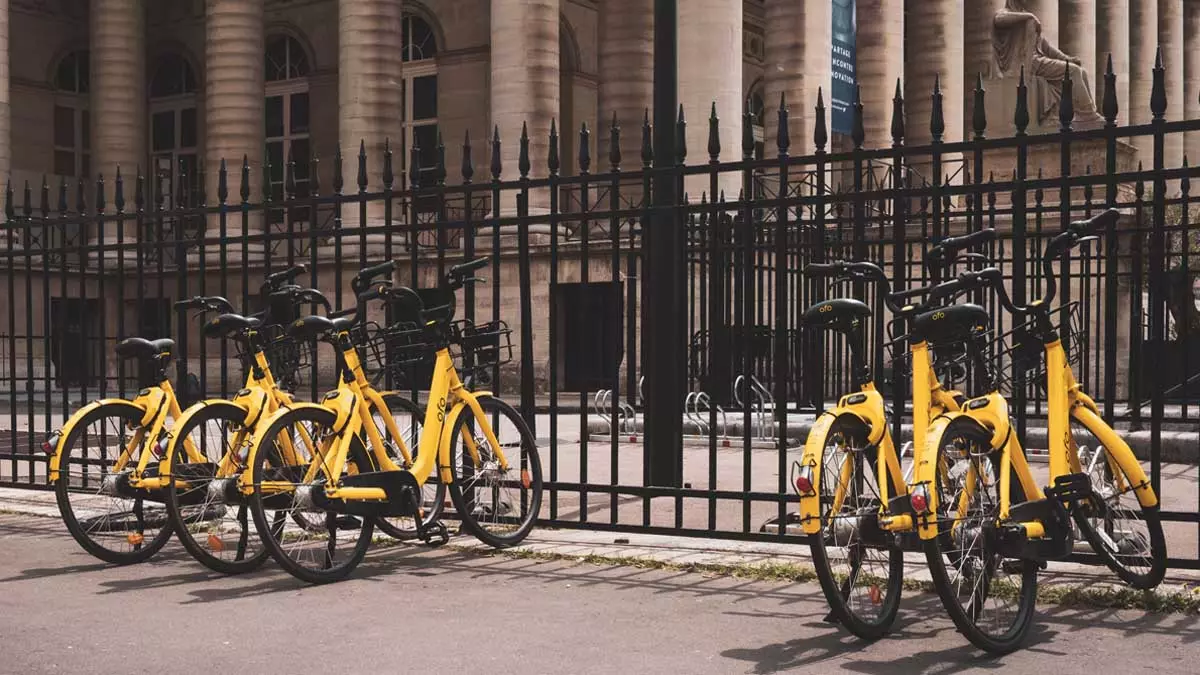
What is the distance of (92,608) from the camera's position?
616 cm

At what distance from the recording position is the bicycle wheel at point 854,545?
518cm

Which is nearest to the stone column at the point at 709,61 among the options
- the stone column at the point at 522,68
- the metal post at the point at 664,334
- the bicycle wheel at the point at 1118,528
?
the stone column at the point at 522,68

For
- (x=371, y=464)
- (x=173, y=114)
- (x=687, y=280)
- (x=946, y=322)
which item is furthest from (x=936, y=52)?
(x=946, y=322)

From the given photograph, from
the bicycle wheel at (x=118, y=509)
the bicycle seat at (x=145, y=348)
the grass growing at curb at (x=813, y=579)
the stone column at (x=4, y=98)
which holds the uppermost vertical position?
the stone column at (x=4, y=98)

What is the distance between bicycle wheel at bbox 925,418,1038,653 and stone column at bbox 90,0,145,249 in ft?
94.4

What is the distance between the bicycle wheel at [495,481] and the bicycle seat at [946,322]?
2.71 meters

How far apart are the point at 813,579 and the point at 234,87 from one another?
2519 centimetres

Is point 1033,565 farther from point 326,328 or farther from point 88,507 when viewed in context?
point 88,507

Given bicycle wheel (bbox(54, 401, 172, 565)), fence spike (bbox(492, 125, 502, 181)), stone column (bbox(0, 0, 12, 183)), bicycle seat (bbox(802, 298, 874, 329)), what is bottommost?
bicycle wheel (bbox(54, 401, 172, 565))

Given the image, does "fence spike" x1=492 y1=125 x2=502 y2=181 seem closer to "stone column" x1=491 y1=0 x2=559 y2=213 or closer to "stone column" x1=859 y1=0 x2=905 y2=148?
"stone column" x1=491 y1=0 x2=559 y2=213

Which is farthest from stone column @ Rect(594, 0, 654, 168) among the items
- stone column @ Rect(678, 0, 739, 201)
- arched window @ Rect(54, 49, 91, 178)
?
arched window @ Rect(54, 49, 91, 178)

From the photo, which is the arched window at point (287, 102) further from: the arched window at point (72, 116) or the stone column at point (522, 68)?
the stone column at point (522, 68)

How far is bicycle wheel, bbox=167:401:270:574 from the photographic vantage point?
680 cm

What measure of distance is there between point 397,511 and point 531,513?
36.4 inches
